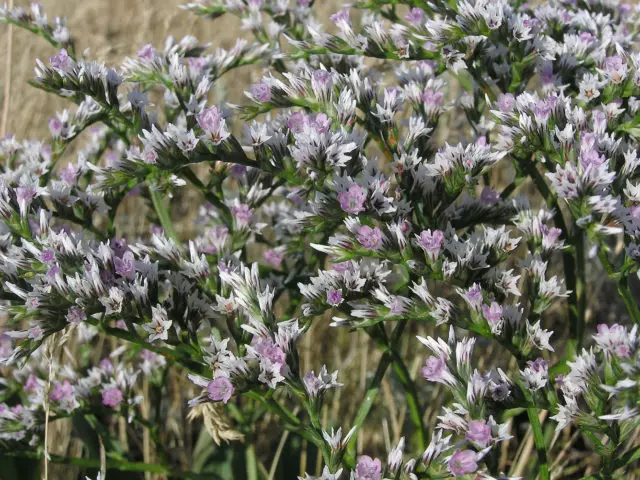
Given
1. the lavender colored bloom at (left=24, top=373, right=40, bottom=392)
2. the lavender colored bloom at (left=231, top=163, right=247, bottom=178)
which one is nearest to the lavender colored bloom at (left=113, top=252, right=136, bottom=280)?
the lavender colored bloom at (left=231, top=163, right=247, bottom=178)

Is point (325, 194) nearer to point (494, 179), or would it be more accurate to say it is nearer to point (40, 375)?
point (40, 375)

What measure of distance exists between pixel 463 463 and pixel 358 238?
445 mm

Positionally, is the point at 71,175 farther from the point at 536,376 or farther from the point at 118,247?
the point at 536,376

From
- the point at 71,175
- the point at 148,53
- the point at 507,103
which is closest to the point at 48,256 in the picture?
the point at 71,175

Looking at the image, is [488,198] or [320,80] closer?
[320,80]

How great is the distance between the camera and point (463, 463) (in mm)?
1301

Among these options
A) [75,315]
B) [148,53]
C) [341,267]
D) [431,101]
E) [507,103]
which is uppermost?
[148,53]

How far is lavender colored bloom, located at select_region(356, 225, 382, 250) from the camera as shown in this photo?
1.48 metres

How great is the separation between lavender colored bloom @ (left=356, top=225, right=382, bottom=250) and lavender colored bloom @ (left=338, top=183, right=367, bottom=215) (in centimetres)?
4

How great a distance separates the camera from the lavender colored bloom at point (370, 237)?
1483mm

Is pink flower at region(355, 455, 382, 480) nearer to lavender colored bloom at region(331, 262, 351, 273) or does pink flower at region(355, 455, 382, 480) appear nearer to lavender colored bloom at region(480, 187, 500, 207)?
lavender colored bloom at region(331, 262, 351, 273)

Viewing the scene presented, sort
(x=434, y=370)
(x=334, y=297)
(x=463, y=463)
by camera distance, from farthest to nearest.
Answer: (x=334, y=297) < (x=434, y=370) < (x=463, y=463)

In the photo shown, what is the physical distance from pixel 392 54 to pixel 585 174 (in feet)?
1.96

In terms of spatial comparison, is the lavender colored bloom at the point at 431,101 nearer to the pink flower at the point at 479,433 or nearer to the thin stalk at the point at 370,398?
the thin stalk at the point at 370,398
